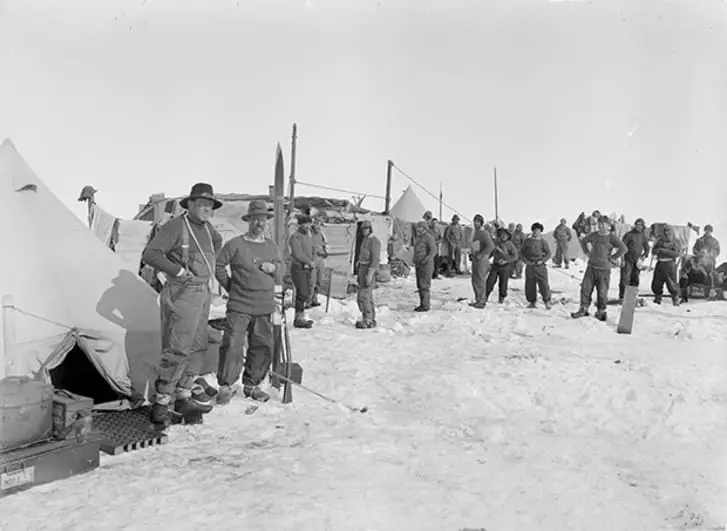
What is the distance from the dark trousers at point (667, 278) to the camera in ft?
38.2

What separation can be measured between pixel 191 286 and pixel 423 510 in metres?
2.72

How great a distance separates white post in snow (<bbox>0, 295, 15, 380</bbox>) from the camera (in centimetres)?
426

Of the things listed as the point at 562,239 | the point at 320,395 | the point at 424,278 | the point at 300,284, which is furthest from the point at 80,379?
the point at 562,239

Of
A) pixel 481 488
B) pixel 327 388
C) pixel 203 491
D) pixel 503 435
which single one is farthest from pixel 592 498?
pixel 327 388

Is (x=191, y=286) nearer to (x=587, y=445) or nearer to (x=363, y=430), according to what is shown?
(x=363, y=430)

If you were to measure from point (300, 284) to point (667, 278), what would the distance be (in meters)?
8.02

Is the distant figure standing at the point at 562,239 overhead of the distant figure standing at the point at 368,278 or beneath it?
overhead

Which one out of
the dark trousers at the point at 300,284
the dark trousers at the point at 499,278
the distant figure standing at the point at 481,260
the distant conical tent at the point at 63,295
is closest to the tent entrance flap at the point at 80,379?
the distant conical tent at the point at 63,295

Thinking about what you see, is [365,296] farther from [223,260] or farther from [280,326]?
[223,260]

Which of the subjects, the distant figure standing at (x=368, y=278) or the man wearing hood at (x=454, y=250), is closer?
the distant figure standing at (x=368, y=278)

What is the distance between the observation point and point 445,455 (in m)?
4.20

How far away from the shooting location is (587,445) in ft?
14.6

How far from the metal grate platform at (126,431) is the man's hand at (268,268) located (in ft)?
5.46

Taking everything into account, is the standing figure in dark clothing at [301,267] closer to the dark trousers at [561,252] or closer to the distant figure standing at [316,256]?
the distant figure standing at [316,256]
